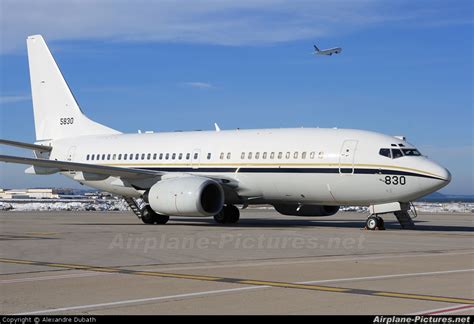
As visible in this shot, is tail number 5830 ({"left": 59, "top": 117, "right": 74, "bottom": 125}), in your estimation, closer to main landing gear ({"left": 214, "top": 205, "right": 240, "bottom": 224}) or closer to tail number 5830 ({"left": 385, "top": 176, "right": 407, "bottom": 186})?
main landing gear ({"left": 214, "top": 205, "right": 240, "bottom": 224})

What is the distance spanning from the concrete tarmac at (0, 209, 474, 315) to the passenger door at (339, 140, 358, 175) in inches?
242

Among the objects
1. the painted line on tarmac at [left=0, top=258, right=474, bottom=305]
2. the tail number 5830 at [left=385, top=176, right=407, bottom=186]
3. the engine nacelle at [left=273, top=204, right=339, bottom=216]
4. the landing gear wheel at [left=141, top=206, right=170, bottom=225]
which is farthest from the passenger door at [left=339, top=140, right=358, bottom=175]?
the painted line on tarmac at [left=0, top=258, right=474, bottom=305]

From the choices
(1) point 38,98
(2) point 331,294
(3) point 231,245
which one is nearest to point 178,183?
(3) point 231,245

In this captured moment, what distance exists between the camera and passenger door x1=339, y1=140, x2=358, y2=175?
87.8 feet

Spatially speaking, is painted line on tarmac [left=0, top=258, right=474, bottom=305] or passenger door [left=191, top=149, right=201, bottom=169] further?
passenger door [left=191, top=149, right=201, bottom=169]

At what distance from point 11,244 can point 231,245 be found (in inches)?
220

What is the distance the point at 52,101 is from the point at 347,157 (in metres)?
19.3

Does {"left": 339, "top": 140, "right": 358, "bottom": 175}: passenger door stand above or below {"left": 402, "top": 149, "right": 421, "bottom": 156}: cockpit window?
below

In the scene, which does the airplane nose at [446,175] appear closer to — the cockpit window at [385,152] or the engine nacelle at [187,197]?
the cockpit window at [385,152]

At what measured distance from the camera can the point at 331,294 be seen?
9852 mm

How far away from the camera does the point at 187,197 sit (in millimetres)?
27688

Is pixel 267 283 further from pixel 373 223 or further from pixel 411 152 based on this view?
pixel 411 152

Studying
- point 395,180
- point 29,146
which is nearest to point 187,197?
point 395,180

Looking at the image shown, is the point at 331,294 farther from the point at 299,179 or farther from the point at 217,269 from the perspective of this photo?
the point at 299,179
